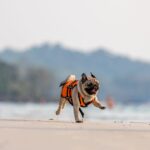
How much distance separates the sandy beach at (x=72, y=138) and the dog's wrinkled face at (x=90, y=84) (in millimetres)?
2073

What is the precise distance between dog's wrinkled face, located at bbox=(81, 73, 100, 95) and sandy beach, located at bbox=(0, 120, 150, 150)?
2073 mm

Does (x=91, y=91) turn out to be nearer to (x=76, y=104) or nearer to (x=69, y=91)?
(x=76, y=104)

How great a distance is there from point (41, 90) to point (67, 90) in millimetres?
148608

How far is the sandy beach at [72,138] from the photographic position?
8.80 m

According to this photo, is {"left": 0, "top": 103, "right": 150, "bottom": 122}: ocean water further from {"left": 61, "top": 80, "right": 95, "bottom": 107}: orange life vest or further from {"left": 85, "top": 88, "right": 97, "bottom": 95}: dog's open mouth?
{"left": 85, "top": 88, "right": 97, "bottom": 95}: dog's open mouth

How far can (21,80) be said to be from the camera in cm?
16275

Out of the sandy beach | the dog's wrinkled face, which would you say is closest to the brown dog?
the dog's wrinkled face

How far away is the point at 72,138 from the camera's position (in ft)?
31.2

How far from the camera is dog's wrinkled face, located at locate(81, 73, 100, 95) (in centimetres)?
1288

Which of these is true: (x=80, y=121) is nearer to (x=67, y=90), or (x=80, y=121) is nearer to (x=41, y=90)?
(x=67, y=90)

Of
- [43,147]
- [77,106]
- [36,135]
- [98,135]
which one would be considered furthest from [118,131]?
[77,106]

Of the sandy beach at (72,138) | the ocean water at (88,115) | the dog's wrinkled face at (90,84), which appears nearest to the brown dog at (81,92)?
the dog's wrinkled face at (90,84)

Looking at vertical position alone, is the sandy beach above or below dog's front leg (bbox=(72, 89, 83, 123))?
below

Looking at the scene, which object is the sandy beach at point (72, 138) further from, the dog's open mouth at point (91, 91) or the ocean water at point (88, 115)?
the ocean water at point (88, 115)
